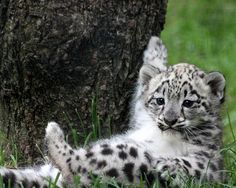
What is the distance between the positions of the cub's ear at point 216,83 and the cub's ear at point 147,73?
0.54 meters

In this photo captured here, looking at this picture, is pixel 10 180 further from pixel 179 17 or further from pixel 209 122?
pixel 179 17

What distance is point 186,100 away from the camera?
8.57m

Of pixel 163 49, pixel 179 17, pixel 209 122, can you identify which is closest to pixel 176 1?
pixel 179 17

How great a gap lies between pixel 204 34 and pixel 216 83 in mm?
7033

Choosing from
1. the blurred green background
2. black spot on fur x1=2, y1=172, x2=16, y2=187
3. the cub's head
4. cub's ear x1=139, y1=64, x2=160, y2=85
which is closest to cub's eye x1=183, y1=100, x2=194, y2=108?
the cub's head

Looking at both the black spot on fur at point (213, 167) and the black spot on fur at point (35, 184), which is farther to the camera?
the black spot on fur at point (213, 167)

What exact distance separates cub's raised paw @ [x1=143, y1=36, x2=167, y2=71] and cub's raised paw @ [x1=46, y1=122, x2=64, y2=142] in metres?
1.36

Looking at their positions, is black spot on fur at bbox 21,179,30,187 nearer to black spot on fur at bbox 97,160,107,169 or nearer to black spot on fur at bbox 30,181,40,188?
black spot on fur at bbox 30,181,40,188

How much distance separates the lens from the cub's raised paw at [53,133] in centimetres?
824

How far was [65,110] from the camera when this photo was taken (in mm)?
9078

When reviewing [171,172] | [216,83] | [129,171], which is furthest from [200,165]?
[216,83]

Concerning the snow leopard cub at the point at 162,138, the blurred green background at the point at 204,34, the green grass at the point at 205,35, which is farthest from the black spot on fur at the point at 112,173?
the blurred green background at the point at 204,34

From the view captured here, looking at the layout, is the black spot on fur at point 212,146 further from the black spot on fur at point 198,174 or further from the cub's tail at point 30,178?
the cub's tail at point 30,178

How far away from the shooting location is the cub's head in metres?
8.47
